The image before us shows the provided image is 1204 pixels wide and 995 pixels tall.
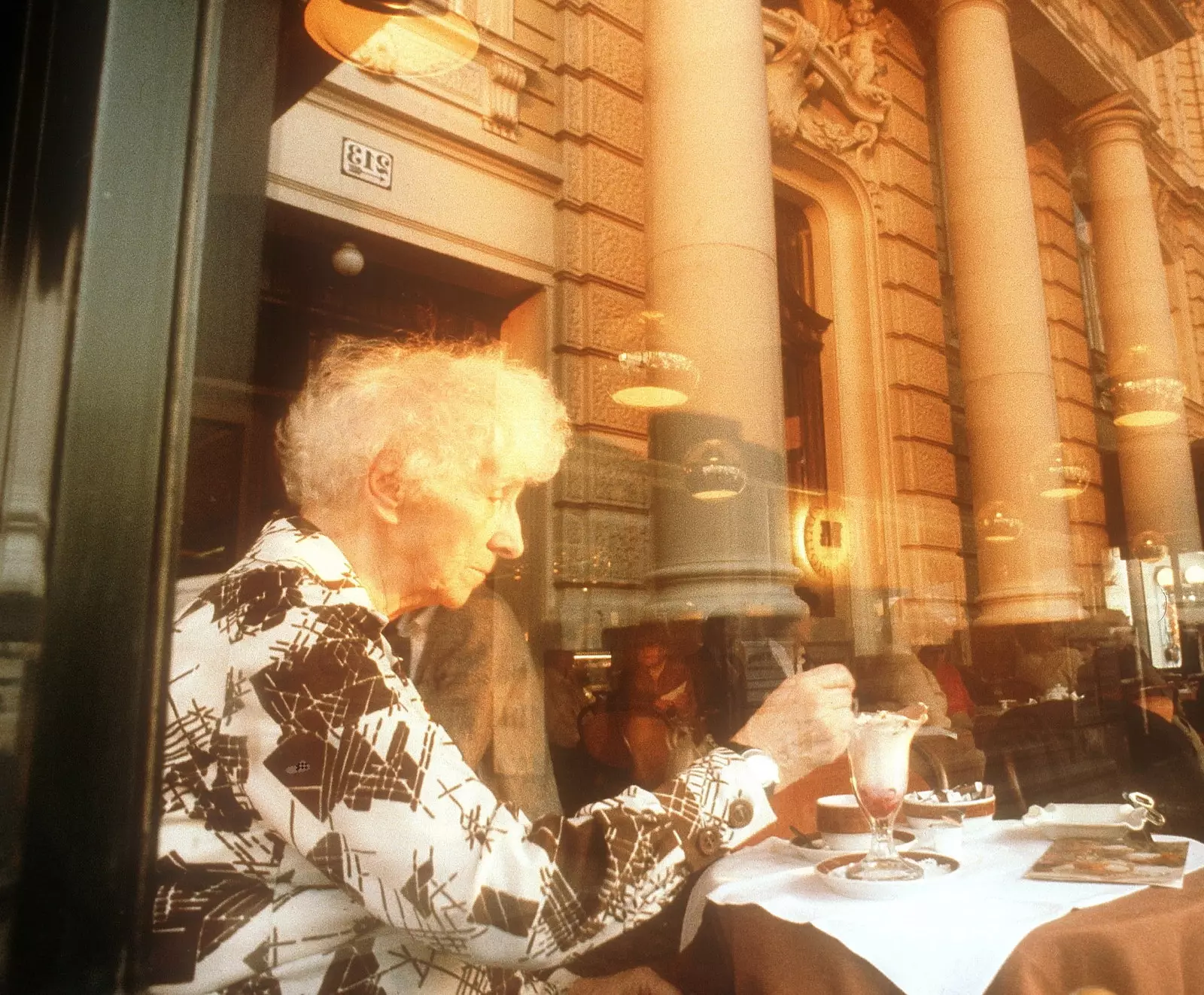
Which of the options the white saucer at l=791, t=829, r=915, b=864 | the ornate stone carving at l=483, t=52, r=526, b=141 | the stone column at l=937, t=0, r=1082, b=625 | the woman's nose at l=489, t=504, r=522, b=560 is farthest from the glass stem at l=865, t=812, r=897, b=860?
the stone column at l=937, t=0, r=1082, b=625

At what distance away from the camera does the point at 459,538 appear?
1.37m

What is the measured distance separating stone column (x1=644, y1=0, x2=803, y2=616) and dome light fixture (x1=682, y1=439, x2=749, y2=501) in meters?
0.03

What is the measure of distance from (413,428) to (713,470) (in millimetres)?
2131

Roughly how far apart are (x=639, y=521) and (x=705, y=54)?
80.3 inches

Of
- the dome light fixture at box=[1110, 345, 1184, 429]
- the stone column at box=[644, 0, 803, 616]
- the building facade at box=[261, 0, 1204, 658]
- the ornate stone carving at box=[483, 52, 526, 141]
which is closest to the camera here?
the stone column at box=[644, 0, 803, 616]

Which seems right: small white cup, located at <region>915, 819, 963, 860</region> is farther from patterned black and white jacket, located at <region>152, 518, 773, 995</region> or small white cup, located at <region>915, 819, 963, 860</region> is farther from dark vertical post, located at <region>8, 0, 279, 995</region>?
dark vertical post, located at <region>8, 0, 279, 995</region>

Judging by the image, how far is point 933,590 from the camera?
214 inches

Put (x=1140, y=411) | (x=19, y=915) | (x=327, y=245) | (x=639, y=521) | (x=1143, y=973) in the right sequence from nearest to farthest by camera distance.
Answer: (x=19, y=915) → (x=1143, y=973) → (x=327, y=245) → (x=639, y=521) → (x=1140, y=411)

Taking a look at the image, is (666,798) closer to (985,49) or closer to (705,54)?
(705,54)

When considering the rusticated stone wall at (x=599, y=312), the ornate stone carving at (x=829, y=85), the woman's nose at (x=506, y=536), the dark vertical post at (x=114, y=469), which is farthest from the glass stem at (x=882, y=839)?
the ornate stone carving at (x=829, y=85)

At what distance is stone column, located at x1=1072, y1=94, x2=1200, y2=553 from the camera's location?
4.40 metres

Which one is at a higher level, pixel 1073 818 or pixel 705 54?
pixel 705 54

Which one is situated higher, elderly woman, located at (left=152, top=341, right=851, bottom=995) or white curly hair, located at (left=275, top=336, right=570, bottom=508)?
white curly hair, located at (left=275, top=336, right=570, bottom=508)

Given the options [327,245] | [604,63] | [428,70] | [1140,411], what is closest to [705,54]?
[604,63]
